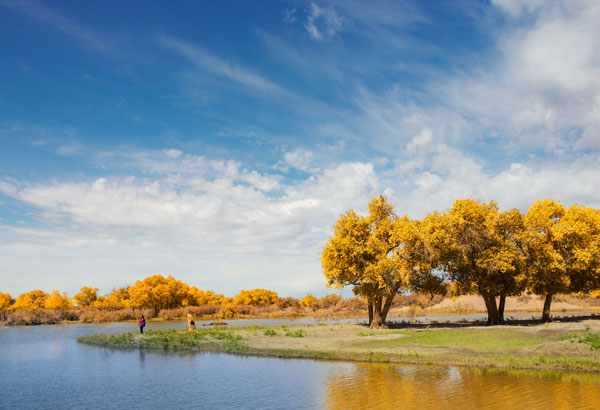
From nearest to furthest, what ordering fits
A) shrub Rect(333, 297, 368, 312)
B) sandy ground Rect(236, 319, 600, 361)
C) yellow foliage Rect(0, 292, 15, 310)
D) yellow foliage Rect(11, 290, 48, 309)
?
sandy ground Rect(236, 319, 600, 361) < shrub Rect(333, 297, 368, 312) < yellow foliage Rect(0, 292, 15, 310) < yellow foliage Rect(11, 290, 48, 309)

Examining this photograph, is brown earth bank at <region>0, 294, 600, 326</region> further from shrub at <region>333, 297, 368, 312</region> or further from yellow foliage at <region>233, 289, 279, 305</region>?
yellow foliage at <region>233, 289, 279, 305</region>

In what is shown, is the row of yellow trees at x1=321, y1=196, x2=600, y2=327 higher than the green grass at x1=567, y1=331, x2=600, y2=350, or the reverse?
the row of yellow trees at x1=321, y1=196, x2=600, y2=327

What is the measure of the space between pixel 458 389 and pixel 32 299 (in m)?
169

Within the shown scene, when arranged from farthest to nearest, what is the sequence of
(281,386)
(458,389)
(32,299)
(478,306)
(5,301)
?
(32,299)
(5,301)
(478,306)
(281,386)
(458,389)

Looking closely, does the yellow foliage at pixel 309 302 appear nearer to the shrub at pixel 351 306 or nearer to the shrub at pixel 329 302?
the shrub at pixel 329 302

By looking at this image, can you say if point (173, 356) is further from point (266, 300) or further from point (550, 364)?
point (266, 300)

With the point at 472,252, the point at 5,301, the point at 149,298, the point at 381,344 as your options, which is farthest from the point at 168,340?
the point at 5,301

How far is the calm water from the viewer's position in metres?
17.2

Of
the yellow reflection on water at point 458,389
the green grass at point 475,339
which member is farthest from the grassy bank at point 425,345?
the yellow reflection on water at point 458,389

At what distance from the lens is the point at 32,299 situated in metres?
154

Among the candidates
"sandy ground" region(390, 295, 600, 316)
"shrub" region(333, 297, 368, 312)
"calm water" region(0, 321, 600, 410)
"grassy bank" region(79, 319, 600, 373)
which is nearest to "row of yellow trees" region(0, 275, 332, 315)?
"shrub" region(333, 297, 368, 312)

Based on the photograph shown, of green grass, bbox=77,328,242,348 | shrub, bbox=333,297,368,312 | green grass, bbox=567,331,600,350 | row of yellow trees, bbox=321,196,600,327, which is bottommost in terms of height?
shrub, bbox=333,297,368,312

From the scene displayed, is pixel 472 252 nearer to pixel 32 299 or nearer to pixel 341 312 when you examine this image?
pixel 341 312

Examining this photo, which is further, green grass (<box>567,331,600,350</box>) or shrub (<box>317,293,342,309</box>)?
shrub (<box>317,293,342,309</box>)
